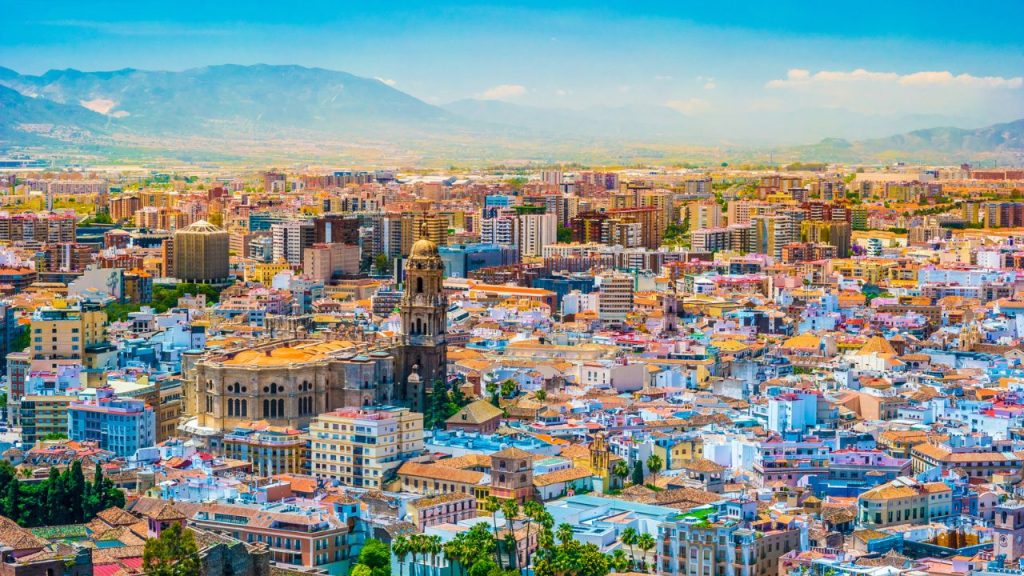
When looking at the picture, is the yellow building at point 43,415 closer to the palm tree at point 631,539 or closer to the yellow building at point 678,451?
the yellow building at point 678,451

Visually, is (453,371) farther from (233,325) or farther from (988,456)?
(988,456)

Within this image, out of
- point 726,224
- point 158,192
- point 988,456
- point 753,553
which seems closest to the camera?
point 753,553

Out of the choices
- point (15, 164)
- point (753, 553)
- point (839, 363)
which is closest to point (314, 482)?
point (753, 553)

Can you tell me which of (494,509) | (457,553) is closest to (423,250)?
(494,509)

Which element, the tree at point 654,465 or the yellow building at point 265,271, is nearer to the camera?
the tree at point 654,465

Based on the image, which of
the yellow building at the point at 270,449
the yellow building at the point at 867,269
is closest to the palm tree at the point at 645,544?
the yellow building at the point at 270,449

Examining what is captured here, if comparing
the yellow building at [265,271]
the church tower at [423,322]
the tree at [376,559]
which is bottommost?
the yellow building at [265,271]

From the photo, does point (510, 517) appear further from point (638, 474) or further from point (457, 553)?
point (638, 474)
